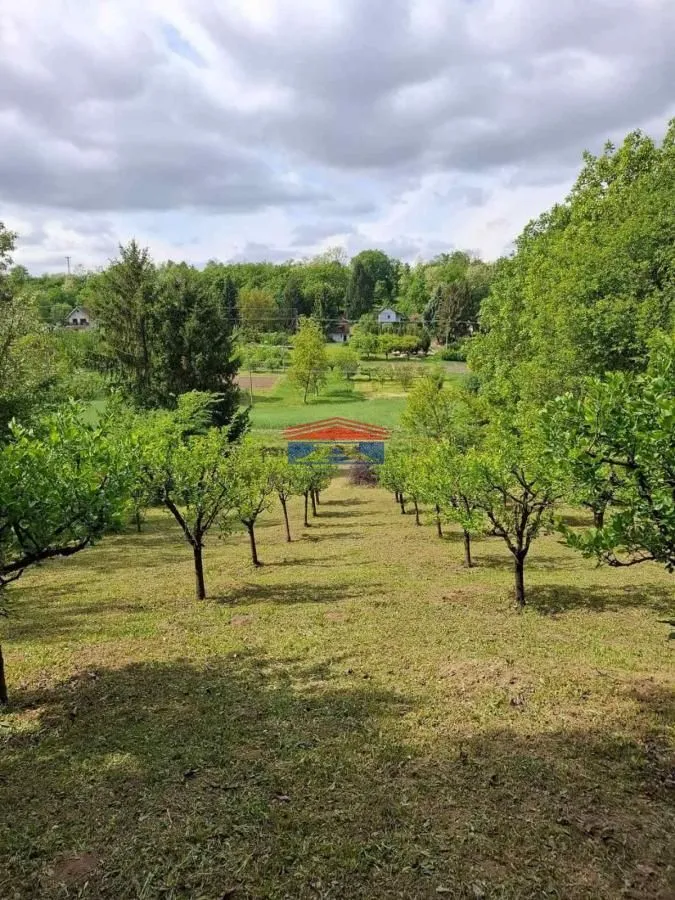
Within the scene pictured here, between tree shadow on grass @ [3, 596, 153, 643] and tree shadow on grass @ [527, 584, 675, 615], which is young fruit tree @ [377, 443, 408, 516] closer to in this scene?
tree shadow on grass @ [527, 584, 675, 615]

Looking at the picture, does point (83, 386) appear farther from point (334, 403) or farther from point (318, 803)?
point (334, 403)

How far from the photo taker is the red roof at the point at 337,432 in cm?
4522

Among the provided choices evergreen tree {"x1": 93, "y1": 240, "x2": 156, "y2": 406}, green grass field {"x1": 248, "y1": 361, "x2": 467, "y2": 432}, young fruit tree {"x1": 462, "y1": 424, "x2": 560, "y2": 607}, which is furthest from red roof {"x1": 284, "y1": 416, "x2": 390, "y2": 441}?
young fruit tree {"x1": 462, "y1": 424, "x2": 560, "y2": 607}

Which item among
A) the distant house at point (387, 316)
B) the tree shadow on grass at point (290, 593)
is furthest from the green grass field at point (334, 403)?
the tree shadow on grass at point (290, 593)

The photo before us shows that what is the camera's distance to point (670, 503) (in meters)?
4.88

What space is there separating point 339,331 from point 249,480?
326ft

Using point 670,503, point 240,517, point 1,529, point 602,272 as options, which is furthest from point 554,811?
point 602,272

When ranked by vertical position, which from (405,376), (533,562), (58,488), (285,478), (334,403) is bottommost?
(533,562)

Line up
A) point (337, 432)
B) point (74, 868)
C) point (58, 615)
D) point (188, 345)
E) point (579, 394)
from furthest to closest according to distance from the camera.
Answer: point (337, 432) → point (188, 345) → point (579, 394) → point (58, 615) → point (74, 868)

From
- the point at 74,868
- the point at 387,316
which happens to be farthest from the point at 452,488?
the point at 387,316

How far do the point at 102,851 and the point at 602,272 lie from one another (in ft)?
73.6

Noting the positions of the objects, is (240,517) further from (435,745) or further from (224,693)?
(435,745)

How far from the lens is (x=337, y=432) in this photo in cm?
4634

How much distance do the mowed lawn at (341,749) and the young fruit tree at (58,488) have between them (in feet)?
8.86
